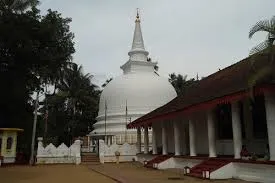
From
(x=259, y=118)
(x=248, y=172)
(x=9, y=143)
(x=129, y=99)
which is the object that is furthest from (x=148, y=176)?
(x=129, y=99)

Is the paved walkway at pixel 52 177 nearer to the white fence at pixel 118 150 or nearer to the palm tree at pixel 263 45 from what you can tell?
Answer: the palm tree at pixel 263 45

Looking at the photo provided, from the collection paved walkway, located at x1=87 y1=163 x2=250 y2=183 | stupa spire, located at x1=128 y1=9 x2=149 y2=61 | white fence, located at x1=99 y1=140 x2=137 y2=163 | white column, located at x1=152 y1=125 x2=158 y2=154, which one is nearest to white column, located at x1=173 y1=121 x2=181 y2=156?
paved walkway, located at x1=87 y1=163 x2=250 y2=183

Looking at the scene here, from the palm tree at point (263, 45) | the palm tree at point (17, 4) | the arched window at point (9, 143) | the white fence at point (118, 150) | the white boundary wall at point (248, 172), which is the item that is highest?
the palm tree at point (17, 4)

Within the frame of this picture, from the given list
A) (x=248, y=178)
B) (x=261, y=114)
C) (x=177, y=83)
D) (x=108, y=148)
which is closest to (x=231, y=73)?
(x=261, y=114)

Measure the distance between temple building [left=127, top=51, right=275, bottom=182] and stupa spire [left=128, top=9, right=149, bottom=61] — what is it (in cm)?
1897

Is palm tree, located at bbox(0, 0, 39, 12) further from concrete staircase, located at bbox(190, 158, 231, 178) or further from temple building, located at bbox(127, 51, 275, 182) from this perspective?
concrete staircase, located at bbox(190, 158, 231, 178)

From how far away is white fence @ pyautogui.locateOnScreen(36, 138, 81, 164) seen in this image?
95.3 ft

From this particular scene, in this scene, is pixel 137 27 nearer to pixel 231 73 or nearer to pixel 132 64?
pixel 132 64

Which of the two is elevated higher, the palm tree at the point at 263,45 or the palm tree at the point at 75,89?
the palm tree at the point at 75,89

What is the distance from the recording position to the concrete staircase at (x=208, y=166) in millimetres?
15000

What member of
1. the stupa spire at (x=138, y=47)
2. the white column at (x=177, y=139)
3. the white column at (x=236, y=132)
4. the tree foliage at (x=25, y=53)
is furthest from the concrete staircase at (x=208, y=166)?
the stupa spire at (x=138, y=47)

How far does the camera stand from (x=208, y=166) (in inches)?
629

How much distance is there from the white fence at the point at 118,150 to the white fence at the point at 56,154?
6.42ft

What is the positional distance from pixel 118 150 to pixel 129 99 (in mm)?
7659
